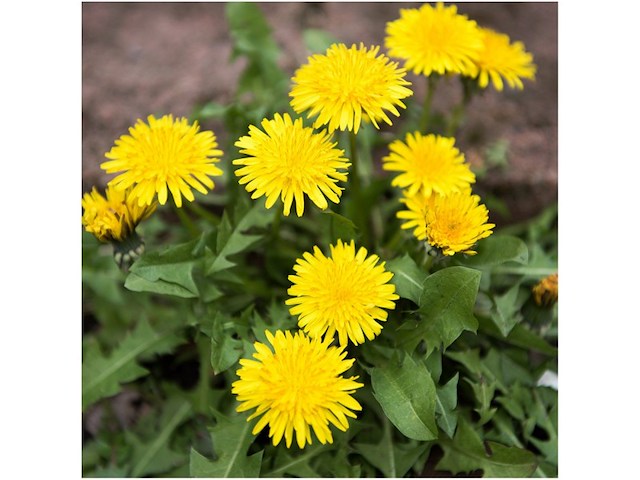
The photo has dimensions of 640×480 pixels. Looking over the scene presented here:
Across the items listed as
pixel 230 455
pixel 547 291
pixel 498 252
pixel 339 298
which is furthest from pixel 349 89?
pixel 230 455

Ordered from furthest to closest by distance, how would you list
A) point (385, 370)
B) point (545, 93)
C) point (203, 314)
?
point (545, 93) < point (203, 314) < point (385, 370)

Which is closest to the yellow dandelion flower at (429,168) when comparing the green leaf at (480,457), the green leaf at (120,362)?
the green leaf at (480,457)

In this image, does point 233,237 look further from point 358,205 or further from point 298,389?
point 298,389

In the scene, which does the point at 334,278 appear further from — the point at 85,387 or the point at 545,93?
the point at 545,93

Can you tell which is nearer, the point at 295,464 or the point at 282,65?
the point at 295,464

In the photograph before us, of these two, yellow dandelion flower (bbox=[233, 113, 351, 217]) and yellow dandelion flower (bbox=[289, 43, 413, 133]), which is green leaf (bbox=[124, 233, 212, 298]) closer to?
yellow dandelion flower (bbox=[233, 113, 351, 217])

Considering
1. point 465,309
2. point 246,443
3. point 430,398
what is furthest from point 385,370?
point 246,443
